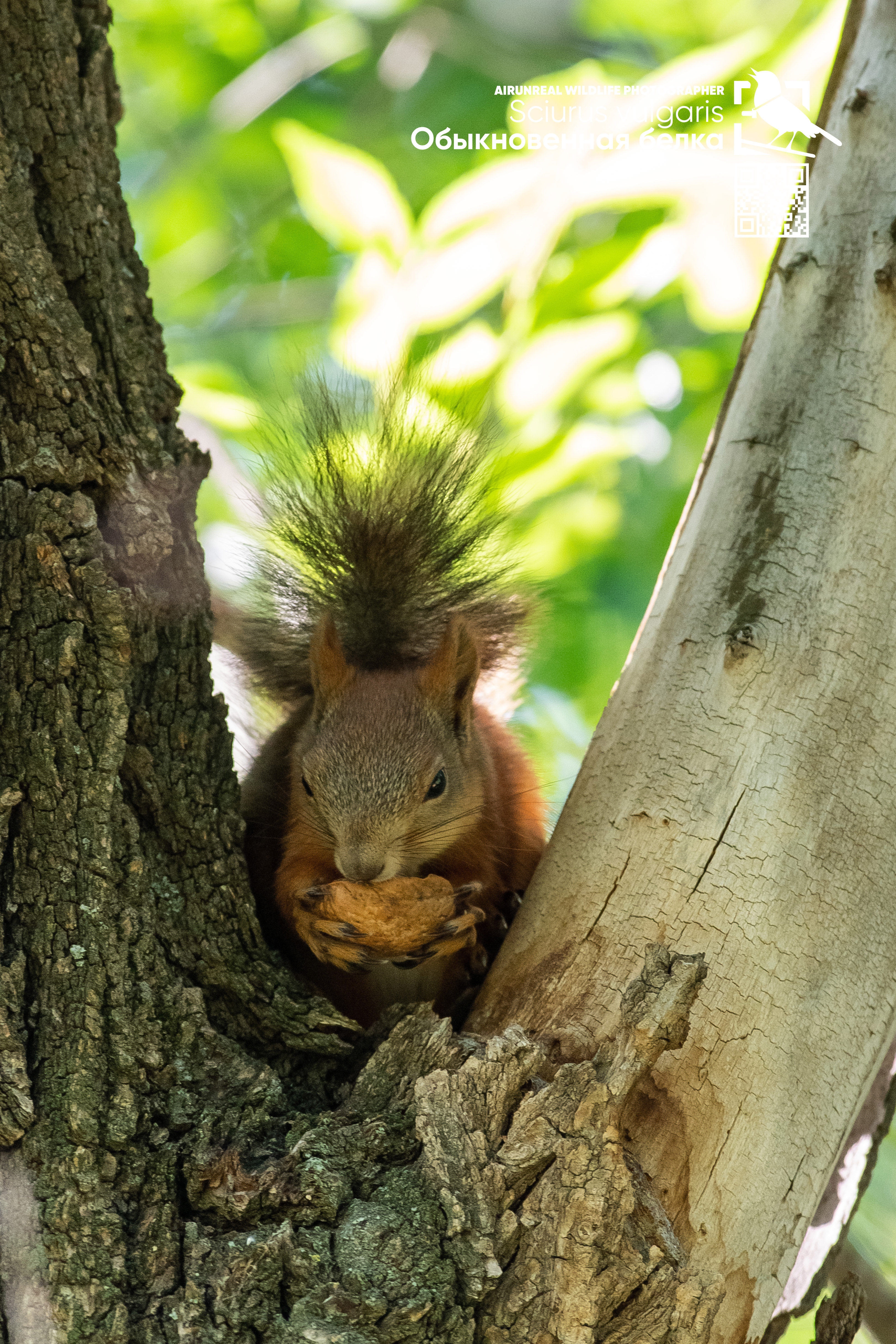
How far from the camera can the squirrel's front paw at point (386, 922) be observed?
182 cm

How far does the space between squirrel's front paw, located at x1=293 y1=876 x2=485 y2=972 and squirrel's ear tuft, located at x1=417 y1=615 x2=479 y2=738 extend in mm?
488

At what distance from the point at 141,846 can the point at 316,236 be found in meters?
2.96

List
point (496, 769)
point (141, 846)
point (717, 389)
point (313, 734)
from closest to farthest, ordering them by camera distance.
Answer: point (141, 846), point (313, 734), point (496, 769), point (717, 389)

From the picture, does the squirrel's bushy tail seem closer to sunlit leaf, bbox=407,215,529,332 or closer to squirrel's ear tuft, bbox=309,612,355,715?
squirrel's ear tuft, bbox=309,612,355,715

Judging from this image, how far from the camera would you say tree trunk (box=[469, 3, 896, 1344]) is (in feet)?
4.87

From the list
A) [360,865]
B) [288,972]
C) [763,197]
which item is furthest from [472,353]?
[288,972]

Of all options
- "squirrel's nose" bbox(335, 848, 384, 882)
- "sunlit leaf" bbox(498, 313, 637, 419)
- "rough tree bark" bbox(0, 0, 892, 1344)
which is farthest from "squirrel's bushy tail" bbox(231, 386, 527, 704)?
"squirrel's nose" bbox(335, 848, 384, 882)

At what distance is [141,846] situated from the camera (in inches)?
62.2

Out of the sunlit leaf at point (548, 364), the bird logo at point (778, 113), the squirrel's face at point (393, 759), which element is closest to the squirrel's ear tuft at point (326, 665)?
the squirrel's face at point (393, 759)

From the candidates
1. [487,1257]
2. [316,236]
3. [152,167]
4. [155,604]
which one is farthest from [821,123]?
[152,167]

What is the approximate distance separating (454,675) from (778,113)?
1144 millimetres

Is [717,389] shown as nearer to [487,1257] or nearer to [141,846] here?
[141,846]

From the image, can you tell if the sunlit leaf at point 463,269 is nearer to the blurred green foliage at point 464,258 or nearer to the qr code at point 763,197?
the blurred green foliage at point 464,258

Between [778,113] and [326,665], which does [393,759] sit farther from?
[778,113]
